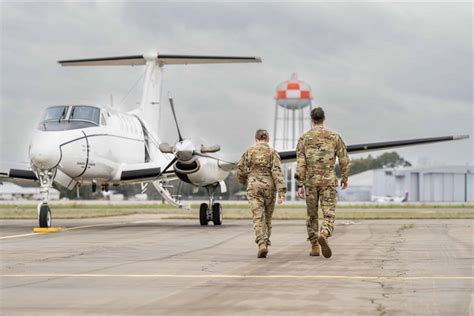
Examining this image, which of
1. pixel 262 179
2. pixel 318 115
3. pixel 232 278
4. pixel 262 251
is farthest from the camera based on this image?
pixel 262 179

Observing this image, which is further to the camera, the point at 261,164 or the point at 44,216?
the point at 44,216

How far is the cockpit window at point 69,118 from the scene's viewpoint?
22.3m

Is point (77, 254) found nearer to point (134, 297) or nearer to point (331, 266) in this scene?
point (331, 266)

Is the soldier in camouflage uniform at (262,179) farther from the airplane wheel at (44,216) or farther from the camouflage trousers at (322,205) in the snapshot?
the airplane wheel at (44,216)

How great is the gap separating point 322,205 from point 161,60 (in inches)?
773

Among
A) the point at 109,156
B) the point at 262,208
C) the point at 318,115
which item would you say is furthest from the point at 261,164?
the point at 109,156

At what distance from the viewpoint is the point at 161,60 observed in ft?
105

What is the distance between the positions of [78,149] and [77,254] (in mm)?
9032

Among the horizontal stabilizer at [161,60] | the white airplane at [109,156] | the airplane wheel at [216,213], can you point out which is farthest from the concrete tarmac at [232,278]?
the horizontal stabilizer at [161,60]

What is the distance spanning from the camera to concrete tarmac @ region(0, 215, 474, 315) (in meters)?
7.84

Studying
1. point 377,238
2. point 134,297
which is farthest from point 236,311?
point 377,238

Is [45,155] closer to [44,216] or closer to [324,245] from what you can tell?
[44,216]

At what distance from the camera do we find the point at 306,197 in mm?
13516

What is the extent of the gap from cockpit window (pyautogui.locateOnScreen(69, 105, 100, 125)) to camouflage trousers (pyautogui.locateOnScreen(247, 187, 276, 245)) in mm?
10341
